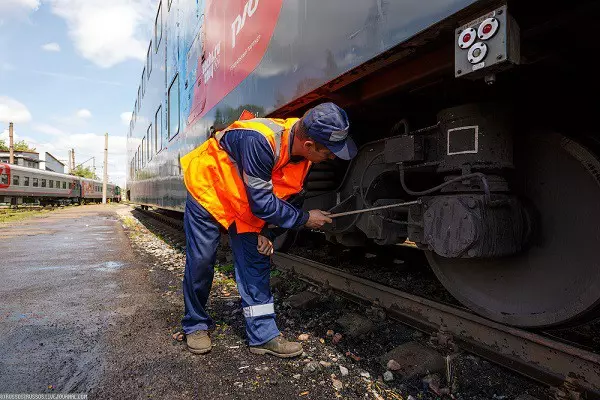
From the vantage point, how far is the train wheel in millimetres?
1956

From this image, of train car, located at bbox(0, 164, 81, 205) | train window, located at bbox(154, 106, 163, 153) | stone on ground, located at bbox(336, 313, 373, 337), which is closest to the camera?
stone on ground, located at bbox(336, 313, 373, 337)

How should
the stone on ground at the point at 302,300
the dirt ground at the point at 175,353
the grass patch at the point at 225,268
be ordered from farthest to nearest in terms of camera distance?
the grass patch at the point at 225,268 < the stone on ground at the point at 302,300 < the dirt ground at the point at 175,353

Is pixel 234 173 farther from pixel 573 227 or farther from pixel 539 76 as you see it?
pixel 573 227

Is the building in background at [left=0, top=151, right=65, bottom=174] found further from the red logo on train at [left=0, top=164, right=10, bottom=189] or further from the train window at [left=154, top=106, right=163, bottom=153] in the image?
the train window at [left=154, top=106, right=163, bottom=153]

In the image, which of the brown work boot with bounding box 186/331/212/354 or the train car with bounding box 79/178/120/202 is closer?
the brown work boot with bounding box 186/331/212/354

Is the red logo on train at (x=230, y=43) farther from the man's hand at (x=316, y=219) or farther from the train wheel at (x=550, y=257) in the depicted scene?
the train wheel at (x=550, y=257)

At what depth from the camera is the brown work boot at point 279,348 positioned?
2.23 meters

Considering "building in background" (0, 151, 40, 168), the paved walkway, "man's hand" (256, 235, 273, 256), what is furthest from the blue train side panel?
"building in background" (0, 151, 40, 168)

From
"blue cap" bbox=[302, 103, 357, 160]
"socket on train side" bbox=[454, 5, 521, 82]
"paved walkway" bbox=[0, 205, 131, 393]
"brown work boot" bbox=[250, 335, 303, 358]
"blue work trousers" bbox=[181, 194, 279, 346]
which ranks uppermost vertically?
"socket on train side" bbox=[454, 5, 521, 82]

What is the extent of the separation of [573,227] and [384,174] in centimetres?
110

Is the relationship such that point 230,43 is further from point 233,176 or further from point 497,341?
point 497,341

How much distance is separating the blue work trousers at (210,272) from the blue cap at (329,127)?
2.61 ft

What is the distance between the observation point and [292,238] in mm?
4203

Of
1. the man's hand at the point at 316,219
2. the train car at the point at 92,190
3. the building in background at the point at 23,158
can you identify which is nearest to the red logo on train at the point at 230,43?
the man's hand at the point at 316,219
